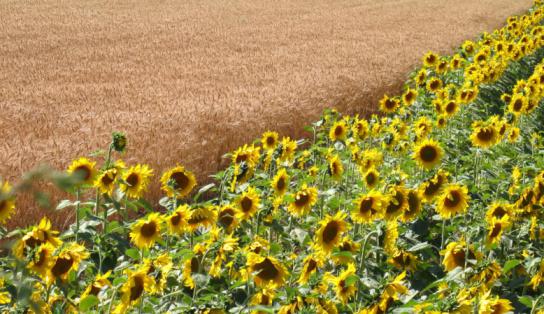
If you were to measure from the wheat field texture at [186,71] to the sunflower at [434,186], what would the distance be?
96.6 inches

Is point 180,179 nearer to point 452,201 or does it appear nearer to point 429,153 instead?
point 452,201

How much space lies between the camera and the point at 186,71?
34.7 ft

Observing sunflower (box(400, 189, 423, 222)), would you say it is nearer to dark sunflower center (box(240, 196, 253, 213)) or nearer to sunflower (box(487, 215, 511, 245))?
sunflower (box(487, 215, 511, 245))

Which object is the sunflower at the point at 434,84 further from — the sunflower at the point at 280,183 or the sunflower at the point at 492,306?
the sunflower at the point at 492,306

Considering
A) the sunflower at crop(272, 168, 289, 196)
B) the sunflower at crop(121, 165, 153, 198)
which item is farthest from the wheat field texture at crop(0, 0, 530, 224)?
the sunflower at crop(272, 168, 289, 196)

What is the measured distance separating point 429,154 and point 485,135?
80 centimetres

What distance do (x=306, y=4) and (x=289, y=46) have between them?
40.5 ft

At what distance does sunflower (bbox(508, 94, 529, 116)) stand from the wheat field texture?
2.09m

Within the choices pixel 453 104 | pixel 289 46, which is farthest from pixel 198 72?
pixel 453 104

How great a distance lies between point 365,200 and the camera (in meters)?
3.11

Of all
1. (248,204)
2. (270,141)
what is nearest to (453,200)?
(248,204)

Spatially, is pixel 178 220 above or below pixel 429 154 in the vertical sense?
above

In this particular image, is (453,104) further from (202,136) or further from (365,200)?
(365,200)

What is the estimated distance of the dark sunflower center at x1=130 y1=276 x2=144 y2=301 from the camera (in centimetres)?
215
